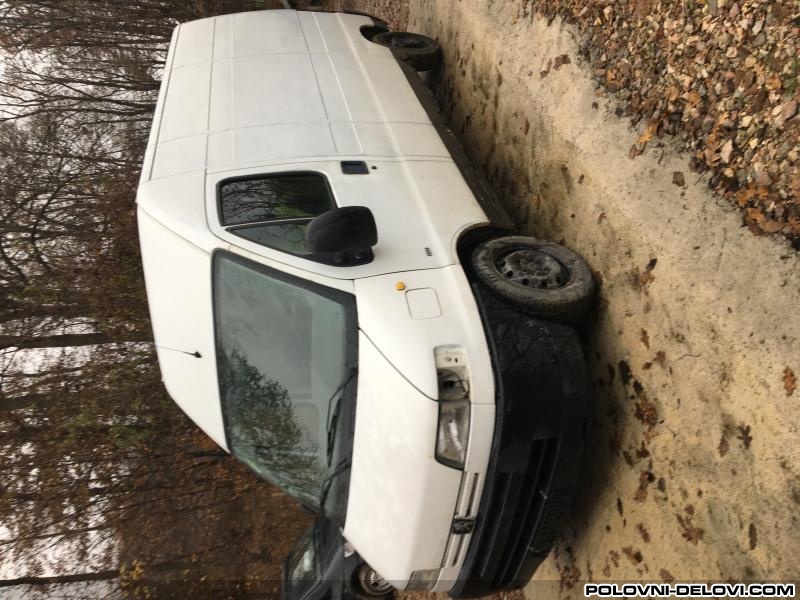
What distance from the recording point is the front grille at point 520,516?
2.95 m

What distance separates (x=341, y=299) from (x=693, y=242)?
171 centimetres

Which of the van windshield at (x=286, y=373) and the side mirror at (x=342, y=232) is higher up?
the side mirror at (x=342, y=232)

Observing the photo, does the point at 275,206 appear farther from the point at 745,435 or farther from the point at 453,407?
the point at 745,435

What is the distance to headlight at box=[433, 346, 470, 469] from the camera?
2.71 m

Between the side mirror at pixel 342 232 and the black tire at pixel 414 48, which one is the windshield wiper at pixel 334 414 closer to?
the side mirror at pixel 342 232

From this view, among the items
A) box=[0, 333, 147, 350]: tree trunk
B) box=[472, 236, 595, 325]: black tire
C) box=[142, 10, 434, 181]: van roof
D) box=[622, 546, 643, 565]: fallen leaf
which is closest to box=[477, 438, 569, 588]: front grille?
box=[622, 546, 643, 565]: fallen leaf

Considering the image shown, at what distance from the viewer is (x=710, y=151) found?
269 centimetres

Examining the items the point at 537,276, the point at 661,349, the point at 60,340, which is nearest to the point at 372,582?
the point at 537,276

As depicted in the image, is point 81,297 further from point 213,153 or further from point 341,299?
point 341,299

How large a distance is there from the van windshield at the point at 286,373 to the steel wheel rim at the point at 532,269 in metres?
0.97

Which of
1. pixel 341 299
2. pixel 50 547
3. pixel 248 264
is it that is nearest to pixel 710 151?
pixel 341 299

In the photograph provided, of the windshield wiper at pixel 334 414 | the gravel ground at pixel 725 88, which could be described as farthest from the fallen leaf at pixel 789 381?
the windshield wiper at pixel 334 414

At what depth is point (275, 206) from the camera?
3.39 metres

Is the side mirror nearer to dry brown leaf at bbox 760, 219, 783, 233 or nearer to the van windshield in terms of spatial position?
the van windshield
